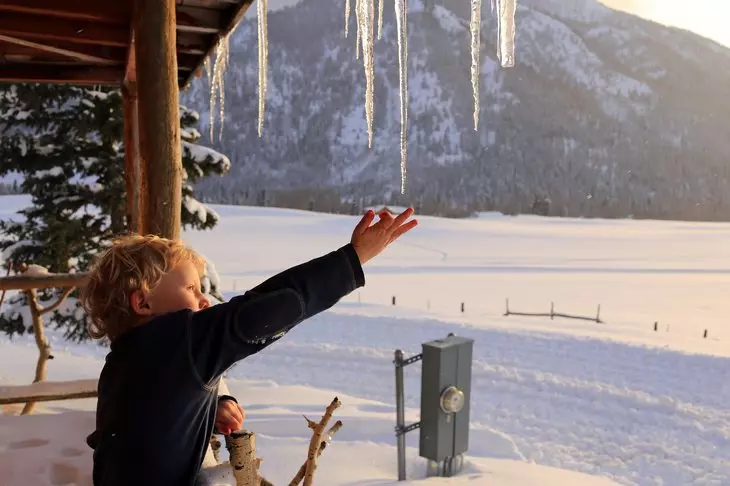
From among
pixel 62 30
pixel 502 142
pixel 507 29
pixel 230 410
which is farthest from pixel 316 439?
pixel 502 142

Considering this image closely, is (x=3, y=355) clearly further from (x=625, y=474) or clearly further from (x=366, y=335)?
(x=625, y=474)

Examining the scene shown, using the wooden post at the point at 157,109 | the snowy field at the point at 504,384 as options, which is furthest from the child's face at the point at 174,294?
the snowy field at the point at 504,384

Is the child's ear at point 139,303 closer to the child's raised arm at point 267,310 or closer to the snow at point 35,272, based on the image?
the child's raised arm at point 267,310

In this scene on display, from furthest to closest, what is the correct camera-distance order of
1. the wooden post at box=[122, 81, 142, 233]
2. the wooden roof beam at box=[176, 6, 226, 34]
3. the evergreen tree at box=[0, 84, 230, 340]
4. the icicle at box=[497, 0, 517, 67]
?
the evergreen tree at box=[0, 84, 230, 340] → the wooden post at box=[122, 81, 142, 233] → the wooden roof beam at box=[176, 6, 226, 34] → the icicle at box=[497, 0, 517, 67]

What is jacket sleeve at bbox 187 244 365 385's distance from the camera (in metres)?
1.31

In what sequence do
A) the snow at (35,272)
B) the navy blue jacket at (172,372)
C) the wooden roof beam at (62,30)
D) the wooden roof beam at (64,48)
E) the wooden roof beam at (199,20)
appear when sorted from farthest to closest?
the wooden roof beam at (64,48)
the snow at (35,272)
the wooden roof beam at (62,30)
the wooden roof beam at (199,20)
the navy blue jacket at (172,372)

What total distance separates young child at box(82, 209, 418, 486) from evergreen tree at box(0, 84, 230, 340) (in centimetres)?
767

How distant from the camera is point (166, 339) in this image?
51.4 inches

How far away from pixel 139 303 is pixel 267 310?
0.93 ft

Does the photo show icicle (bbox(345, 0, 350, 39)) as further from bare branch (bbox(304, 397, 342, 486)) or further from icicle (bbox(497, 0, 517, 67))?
bare branch (bbox(304, 397, 342, 486))

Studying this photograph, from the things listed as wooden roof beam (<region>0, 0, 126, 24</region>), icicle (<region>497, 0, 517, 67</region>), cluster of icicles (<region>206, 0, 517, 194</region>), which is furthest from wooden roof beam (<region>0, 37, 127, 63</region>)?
icicle (<region>497, 0, 517, 67</region>)

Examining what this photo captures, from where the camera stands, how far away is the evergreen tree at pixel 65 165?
9141mm

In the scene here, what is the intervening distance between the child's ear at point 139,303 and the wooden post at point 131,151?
4.03m

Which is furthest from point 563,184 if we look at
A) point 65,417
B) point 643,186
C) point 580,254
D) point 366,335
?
point 65,417
